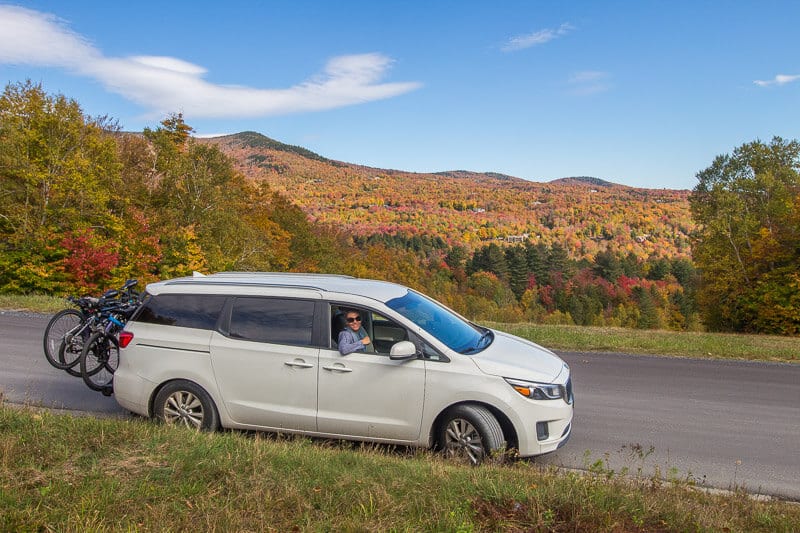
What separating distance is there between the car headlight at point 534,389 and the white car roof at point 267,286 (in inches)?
62.7

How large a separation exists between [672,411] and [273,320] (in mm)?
5539

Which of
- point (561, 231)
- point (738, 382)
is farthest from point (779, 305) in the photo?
point (561, 231)

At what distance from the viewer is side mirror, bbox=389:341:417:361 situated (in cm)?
561

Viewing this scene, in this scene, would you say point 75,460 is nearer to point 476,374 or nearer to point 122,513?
point 122,513

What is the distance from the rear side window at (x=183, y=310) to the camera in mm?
6418

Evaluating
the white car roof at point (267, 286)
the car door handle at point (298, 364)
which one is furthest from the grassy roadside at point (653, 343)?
the car door handle at point (298, 364)

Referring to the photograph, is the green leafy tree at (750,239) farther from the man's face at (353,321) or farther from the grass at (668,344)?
the man's face at (353,321)

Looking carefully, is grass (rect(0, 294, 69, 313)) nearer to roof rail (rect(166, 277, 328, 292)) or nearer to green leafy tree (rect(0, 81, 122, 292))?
green leafy tree (rect(0, 81, 122, 292))

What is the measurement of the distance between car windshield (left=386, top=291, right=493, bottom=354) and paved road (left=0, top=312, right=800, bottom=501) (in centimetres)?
147

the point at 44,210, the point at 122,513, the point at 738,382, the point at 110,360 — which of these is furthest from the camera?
the point at 44,210

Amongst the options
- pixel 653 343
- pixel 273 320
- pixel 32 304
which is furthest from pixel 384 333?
pixel 32 304

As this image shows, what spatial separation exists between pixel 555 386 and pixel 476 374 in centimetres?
80

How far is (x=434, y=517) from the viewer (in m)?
3.85

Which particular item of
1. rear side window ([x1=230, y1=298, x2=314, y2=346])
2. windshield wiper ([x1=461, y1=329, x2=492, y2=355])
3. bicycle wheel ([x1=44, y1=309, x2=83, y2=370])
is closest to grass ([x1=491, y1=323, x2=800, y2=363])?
windshield wiper ([x1=461, y1=329, x2=492, y2=355])
